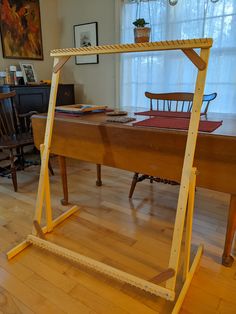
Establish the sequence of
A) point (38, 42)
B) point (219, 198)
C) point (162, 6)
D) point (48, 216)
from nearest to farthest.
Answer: point (48, 216) → point (219, 198) → point (162, 6) → point (38, 42)

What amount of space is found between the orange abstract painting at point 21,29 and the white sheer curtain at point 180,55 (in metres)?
1.29

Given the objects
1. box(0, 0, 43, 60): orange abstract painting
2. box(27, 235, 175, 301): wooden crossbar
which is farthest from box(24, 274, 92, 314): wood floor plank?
box(0, 0, 43, 60): orange abstract painting

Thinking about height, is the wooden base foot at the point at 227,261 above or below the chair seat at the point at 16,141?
below

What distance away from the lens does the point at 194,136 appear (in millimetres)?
1015

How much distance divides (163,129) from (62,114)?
83cm

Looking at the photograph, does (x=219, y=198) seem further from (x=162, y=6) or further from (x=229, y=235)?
(x=162, y=6)

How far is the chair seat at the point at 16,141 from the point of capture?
2.26 meters

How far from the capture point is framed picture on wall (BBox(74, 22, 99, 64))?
344 cm

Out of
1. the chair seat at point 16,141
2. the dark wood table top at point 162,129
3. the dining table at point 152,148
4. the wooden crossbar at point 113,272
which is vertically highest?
the dark wood table top at point 162,129

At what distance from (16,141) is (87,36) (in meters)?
1.98

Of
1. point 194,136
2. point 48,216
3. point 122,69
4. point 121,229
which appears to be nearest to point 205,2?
point 122,69

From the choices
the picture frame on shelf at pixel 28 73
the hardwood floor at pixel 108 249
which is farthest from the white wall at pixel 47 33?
the hardwood floor at pixel 108 249

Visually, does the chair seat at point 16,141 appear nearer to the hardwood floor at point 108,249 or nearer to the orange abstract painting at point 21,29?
the hardwood floor at point 108,249

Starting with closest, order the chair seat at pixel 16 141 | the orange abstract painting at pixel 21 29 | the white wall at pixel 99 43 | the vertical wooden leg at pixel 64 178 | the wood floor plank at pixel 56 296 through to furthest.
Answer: the wood floor plank at pixel 56 296 → the vertical wooden leg at pixel 64 178 → the chair seat at pixel 16 141 → the orange abstract painting at pixel 21 29 → the white wall at pixel 99 43
